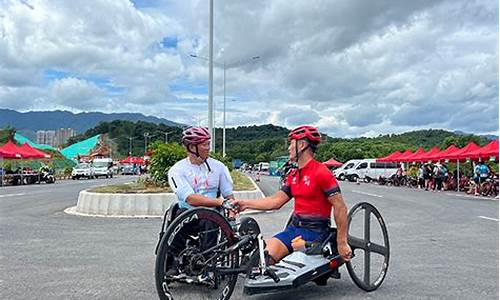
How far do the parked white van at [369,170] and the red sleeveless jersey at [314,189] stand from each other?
4775 centimetres

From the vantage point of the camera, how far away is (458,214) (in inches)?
651

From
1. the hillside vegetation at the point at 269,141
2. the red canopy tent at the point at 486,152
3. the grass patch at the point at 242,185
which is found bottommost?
the grass patch at the point at 242,185

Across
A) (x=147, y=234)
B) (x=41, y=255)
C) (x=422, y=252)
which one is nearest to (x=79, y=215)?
(x=147, y=234)

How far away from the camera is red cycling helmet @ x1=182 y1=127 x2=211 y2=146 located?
6312 mm

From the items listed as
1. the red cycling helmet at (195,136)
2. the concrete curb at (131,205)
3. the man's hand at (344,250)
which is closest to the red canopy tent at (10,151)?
the concrete curb at (131,205)

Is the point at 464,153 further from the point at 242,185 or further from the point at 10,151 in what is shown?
the point at 10,151

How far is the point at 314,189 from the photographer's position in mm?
5812

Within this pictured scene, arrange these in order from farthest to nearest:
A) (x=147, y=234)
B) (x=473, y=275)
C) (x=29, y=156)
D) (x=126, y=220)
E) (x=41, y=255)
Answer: (x=29, y=156)
(x=126, y=220)
(x=147, y=234)
(x=41, y=255)
(x=473, y=275)

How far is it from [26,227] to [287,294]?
855cm

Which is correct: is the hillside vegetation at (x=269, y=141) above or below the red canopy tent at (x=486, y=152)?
above

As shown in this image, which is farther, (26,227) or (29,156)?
(29,156)

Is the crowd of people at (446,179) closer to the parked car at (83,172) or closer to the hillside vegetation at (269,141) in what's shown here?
the hillside vegetation at (269,141)

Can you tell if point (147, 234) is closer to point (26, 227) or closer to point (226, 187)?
point (26, 227)

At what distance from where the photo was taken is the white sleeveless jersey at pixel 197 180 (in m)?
6.20
